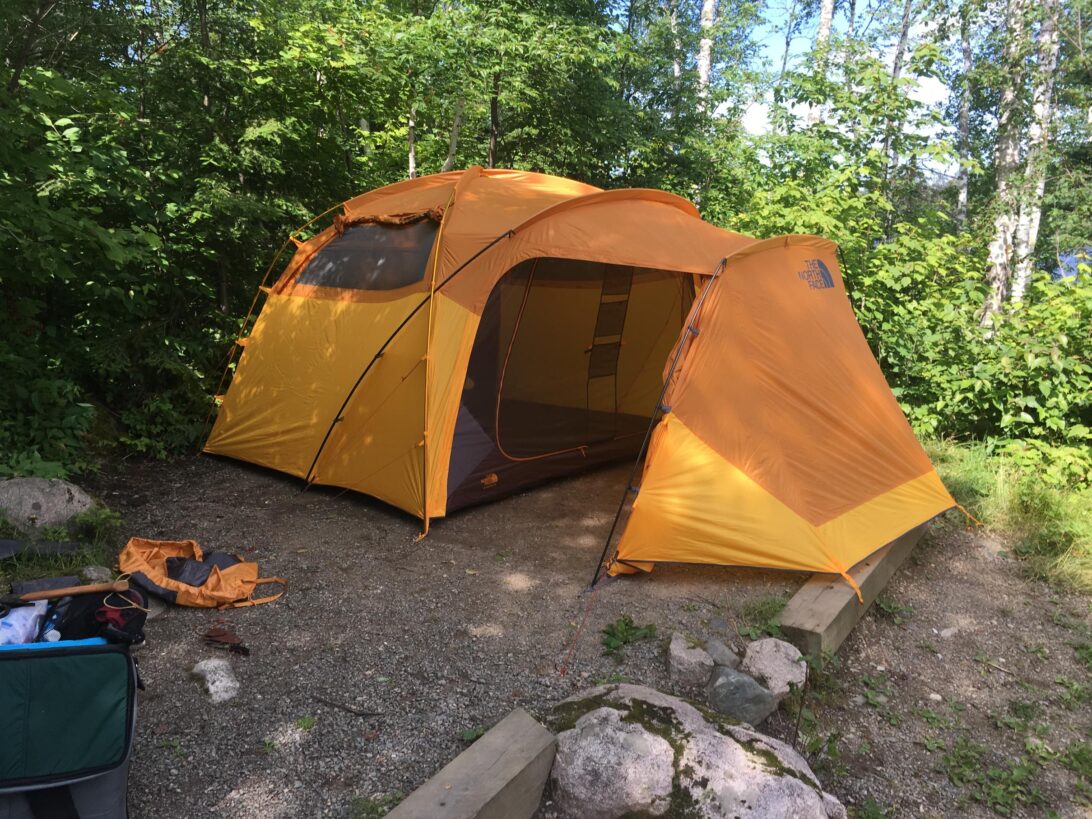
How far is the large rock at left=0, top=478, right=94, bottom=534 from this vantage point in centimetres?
363

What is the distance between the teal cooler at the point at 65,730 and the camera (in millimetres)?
1788

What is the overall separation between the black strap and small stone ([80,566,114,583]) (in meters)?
1.66

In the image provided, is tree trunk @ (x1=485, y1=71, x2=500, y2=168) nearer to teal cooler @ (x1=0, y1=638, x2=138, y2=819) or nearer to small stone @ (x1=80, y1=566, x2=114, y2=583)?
small stone @ (x1=80, y1=566, x2=114, y2=583)

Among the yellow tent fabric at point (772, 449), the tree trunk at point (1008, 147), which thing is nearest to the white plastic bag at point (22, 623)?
the yellow tent fabric at point (772, 449)

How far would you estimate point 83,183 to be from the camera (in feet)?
13.8

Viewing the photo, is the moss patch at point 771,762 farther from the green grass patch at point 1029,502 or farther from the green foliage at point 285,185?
the green foliage at point 285,185

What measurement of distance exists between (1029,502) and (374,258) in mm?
4913

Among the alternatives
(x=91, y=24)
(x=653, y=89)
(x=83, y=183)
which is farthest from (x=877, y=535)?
(x=653, y=89)

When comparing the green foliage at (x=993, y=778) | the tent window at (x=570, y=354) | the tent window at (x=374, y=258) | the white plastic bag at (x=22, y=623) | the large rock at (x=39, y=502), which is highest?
the tent window at (x=374, y=258)

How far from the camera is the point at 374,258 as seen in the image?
502cm

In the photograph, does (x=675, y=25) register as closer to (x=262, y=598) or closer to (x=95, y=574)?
(x=262, y=598)

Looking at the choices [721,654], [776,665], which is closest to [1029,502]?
[776,665]

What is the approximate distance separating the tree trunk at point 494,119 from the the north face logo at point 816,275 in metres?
4.17

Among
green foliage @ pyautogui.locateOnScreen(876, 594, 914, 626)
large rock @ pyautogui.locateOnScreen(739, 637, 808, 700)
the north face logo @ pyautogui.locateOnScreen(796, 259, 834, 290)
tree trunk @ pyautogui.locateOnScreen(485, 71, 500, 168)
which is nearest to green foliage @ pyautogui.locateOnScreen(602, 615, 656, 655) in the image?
large rock @ pyautogui.locateOnScreen(739, 637, 808, 700)
